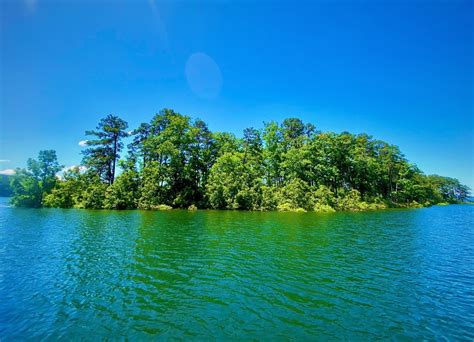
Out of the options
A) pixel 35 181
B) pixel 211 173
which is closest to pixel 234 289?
pixel 211 173

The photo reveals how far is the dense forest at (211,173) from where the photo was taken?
52.5 meters

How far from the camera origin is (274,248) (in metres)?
17.9

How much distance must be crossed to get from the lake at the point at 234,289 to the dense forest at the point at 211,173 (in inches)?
1284

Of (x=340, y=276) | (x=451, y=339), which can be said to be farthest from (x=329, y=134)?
(x=451, y=339)

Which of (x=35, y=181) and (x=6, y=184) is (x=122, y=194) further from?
(x=6, y=184)

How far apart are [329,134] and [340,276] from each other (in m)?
53.7

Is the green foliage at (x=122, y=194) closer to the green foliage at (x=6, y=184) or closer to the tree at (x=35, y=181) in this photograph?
the tree at (x=35, y=181)

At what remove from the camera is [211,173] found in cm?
5769

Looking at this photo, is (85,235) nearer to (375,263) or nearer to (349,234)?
(375,263)

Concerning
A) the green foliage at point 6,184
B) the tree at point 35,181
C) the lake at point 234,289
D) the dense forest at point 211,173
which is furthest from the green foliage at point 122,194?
the lake at point 234,289

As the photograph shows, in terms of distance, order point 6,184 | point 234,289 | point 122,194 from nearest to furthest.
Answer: point 234,289, point 122,194, point 6,184

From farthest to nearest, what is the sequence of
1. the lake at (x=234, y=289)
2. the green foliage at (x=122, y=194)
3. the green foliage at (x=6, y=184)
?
the green foliage at (x=6, y=184)
the green foliage at (x=122, y=194)
the lake at (x=234, y=289)

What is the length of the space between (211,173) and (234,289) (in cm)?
4752

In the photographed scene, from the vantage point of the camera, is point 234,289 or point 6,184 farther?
point 6,184
